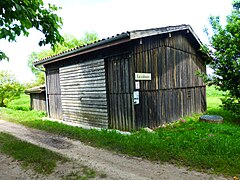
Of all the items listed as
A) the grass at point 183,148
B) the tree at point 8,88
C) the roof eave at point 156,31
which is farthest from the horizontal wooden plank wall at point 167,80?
the tree at point 8,88

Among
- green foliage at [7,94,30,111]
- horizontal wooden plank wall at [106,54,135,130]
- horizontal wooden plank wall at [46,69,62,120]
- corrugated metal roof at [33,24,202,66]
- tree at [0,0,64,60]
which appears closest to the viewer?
tree at [0,0,64,60]

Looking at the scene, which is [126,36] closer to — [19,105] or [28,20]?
[28,20]

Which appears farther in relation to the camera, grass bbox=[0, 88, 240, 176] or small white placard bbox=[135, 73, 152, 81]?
small white placard bbox=[135, 73, 152, 81]

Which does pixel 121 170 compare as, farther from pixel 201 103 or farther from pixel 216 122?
pixel 201 103

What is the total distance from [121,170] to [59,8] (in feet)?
12.5

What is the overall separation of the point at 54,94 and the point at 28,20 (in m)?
8.67

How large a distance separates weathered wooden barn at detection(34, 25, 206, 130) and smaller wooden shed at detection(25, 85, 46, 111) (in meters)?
4.11

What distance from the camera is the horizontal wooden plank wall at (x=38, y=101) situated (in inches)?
556

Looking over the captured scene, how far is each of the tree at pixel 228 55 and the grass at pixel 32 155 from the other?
798 cm

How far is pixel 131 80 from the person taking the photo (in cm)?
671

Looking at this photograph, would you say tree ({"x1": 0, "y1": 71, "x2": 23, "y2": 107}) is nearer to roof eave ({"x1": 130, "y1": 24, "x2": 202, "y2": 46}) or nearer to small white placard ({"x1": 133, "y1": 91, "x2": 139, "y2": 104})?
small white placard ({"x1": 133, "y1": 91, "x2": 139, "y2": 104})

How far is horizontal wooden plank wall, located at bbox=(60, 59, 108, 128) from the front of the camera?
25.7 feet

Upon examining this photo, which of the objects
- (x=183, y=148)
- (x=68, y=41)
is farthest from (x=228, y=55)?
(x=68, y=41)

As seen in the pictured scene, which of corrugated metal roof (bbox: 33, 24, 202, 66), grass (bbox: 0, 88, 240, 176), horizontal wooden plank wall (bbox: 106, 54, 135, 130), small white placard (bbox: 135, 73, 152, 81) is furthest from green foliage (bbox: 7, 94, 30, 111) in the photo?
small white placard (bbox: 135, 73, 152, 81)
